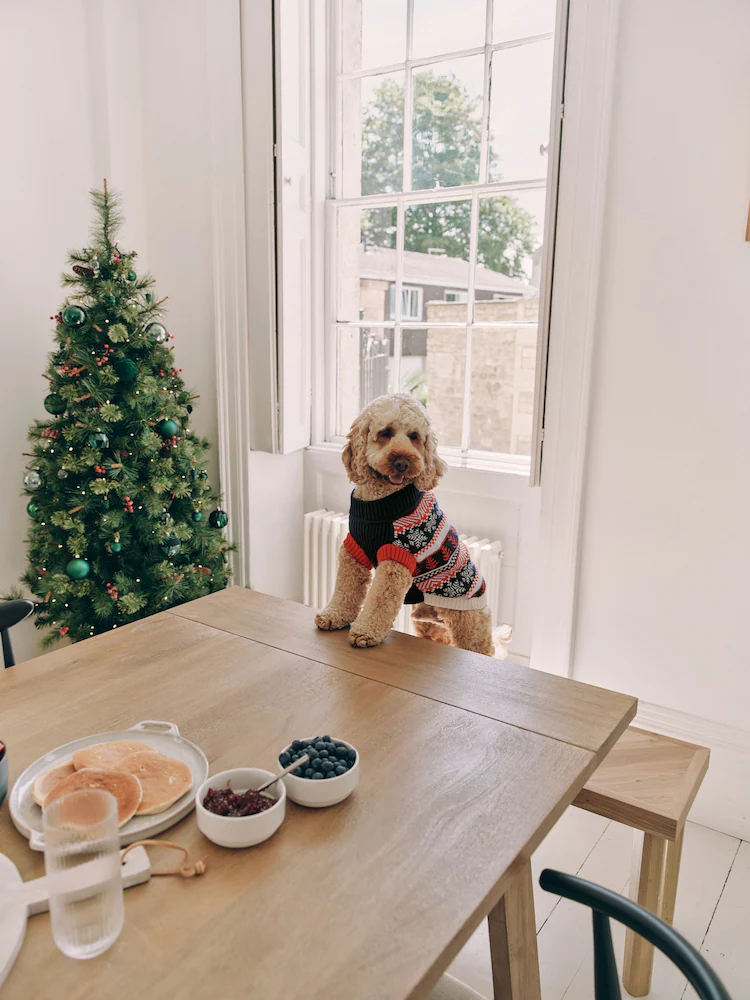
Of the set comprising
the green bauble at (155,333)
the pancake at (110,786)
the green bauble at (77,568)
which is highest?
the green bauble at (155,333)

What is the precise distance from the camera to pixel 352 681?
1.39m

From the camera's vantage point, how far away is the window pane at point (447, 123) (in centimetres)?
261

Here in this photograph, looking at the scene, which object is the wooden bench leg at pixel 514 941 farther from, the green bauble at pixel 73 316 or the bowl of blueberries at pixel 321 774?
the green bauble at pixel 73 316

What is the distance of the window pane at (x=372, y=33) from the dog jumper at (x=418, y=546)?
2014 millimetres

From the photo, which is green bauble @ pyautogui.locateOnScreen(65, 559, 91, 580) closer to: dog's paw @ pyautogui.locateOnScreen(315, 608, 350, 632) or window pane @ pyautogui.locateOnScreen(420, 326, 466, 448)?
dog's paw @ pyautogui.locateOnScreen(315, 608, 350, 632)

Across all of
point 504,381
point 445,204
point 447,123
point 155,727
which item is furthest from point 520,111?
point 155,727

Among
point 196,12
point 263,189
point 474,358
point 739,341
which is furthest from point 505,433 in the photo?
point 196,12

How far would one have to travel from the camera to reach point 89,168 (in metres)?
2.78

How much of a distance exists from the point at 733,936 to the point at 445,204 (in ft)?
7.94

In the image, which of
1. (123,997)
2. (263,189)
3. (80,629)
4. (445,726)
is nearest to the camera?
(123,997)

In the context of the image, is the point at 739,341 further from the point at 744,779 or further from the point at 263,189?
the point at 263,189

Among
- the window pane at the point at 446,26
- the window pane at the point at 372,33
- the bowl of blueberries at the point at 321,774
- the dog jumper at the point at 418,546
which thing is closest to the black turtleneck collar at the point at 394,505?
the dog jumper at the point at 418,546

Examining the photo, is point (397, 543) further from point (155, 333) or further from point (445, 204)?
point (445, 204)

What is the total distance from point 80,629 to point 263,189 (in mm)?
1677
